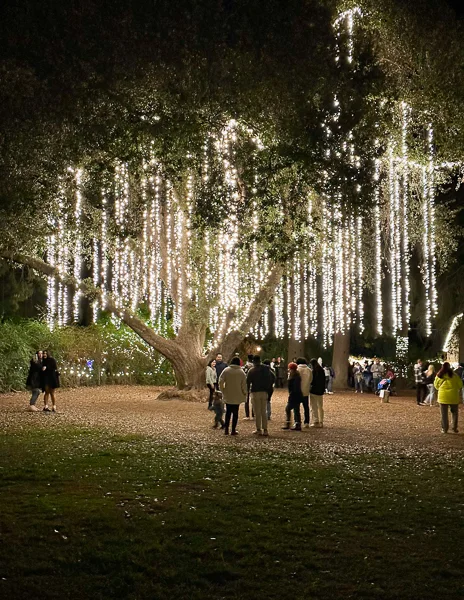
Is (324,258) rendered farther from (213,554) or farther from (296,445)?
(213,554)

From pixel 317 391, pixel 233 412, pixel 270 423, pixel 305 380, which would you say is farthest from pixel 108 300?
pixel 233 412

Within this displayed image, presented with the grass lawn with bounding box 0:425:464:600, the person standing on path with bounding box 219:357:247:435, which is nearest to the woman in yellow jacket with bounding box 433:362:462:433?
the grass lawn with bounding box 0:425:464:600

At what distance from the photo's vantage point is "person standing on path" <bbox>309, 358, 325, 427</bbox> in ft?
49.7

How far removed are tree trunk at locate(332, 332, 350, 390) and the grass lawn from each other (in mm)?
21681

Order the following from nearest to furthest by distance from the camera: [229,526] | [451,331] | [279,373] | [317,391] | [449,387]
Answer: [229,526], [449,387], [317,391], [279,373], [451,331]

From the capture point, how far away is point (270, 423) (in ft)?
52.6

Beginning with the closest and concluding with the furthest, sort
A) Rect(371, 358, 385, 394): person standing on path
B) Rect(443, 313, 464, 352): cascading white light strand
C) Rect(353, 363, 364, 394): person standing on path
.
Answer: Rect(371, 358, 385, 394): person standing on path → Rect(353, 363, 364, 394): person standing on path → Rect(443, 313, 464, 352): cascading white light strand

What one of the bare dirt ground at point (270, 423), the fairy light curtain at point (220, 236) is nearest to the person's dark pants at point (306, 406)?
the bare dirt ground at point (270, 423)

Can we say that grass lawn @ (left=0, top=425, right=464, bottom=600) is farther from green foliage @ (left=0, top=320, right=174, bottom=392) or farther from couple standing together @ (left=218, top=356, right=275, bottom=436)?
green foliage @ (left=0, top=320, right=174, bottom=392)

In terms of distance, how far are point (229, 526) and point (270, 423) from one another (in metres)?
9.39

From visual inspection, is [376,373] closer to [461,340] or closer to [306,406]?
[461,340]

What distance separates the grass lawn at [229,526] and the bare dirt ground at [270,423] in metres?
1.46

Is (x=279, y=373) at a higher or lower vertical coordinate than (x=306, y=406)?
higher

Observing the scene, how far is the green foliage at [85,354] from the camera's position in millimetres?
25953
